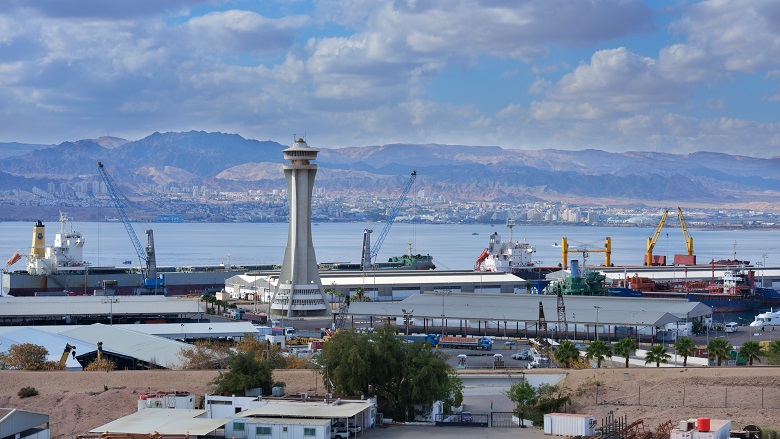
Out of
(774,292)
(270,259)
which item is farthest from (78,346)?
(270,259)

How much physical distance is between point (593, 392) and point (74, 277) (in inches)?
2609

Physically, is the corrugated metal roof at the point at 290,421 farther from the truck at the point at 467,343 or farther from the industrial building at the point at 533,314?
the industrial building at the point at 533,314

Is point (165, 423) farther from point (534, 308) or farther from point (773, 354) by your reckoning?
point (534, 308)

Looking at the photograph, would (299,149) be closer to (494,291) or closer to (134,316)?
(134,316)

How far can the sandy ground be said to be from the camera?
34.6m

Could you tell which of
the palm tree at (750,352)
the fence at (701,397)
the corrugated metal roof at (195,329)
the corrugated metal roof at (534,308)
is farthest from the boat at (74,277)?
the fence at (701,397)

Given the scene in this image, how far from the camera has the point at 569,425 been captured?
31.7 meters

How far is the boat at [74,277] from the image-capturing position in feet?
311

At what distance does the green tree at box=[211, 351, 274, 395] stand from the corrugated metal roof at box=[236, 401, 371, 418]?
2163mm

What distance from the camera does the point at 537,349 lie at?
172ft

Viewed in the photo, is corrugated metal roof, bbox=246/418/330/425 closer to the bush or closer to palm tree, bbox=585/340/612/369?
the bush

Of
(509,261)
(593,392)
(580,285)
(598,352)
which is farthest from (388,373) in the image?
(509,261)

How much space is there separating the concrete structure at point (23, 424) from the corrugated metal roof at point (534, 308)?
110ft

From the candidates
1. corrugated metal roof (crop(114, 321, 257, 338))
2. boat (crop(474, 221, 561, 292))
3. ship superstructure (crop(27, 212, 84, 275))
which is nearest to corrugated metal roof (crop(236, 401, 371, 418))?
corrugated metal roof (crop(114, 321, 257, 338))
